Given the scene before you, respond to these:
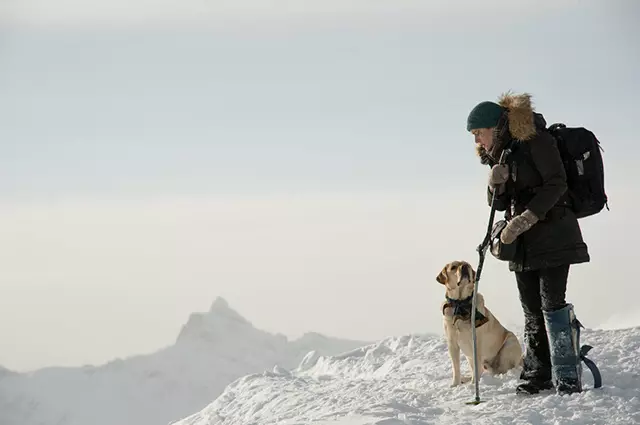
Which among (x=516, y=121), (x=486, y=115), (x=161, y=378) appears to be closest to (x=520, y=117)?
(x=516, y=121)

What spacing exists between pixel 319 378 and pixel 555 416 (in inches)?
265

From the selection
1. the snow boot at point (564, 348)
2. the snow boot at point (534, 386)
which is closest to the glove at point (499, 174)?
the snow boot at point (564, 348)

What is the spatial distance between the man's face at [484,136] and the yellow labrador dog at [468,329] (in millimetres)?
1371

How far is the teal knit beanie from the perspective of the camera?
5.66 meters

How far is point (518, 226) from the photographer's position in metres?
5.40

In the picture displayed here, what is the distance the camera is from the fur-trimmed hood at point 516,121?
550cm

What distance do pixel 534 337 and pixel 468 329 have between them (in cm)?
74

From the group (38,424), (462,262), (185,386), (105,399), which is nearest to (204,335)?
(185,386)

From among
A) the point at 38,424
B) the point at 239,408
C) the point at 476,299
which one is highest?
the point at 476,299

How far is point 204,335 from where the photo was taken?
41.7m

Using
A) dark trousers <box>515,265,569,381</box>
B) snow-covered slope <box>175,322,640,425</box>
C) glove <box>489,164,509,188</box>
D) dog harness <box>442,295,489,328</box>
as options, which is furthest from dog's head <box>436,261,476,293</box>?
glove <box>489,164,509,188</box>

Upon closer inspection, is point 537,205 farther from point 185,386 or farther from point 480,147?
point 185,386

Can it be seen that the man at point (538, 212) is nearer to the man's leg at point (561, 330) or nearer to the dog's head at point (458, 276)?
the man's leg at point (561, 330)

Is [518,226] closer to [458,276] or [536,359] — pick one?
[458,276]
